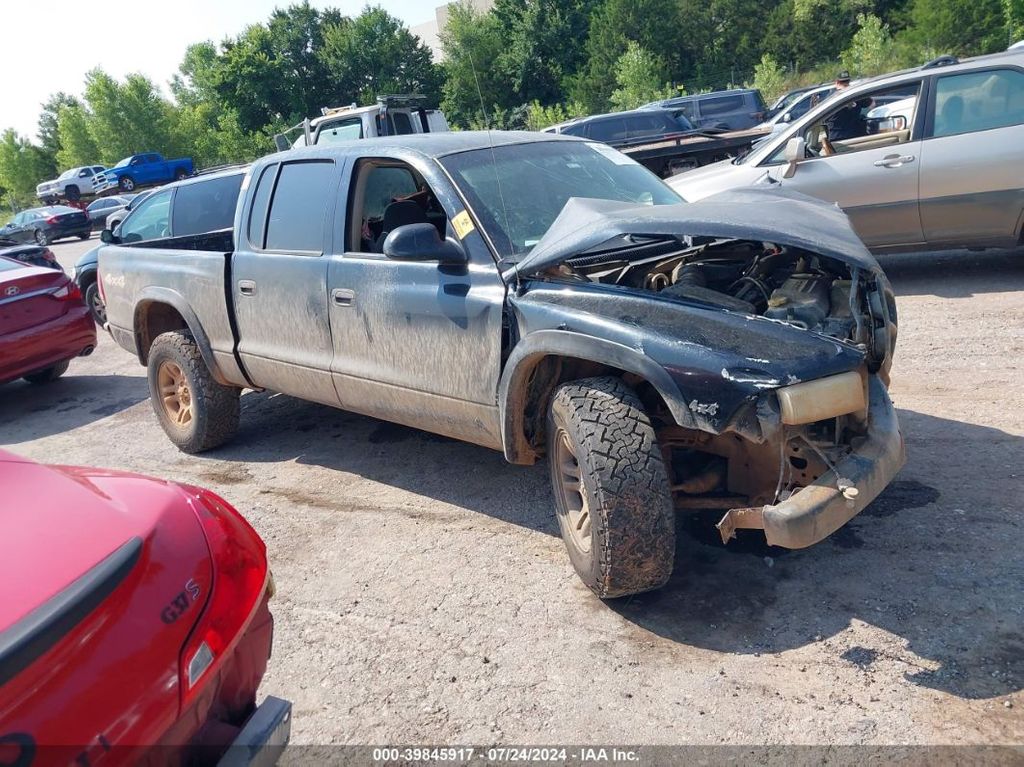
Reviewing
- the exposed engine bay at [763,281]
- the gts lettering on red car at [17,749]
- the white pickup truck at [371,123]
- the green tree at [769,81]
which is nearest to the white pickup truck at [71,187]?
the white pickup truck at [371,123]

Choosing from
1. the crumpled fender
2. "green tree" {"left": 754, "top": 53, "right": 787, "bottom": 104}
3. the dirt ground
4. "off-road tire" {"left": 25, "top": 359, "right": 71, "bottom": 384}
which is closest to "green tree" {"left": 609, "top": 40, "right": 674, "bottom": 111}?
"green tree" {"left": 754, "top": 53, "right": 787, "bottom": 104}

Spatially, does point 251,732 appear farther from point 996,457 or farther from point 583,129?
point 583,129

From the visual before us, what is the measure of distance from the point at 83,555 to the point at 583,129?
50.0ft

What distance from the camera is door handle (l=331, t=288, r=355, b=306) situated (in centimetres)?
444

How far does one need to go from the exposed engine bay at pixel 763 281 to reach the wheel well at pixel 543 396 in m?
0.40

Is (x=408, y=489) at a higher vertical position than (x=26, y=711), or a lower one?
lower

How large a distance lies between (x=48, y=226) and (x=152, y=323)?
81.8ft

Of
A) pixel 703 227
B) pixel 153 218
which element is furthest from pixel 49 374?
pixel 703 227

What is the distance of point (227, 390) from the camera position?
577 centimetres

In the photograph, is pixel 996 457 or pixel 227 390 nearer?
pixel 996 457

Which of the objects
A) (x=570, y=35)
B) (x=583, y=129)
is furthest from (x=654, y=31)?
(x=583, y=129)

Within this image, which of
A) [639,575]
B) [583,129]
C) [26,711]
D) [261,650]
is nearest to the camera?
[26,711]

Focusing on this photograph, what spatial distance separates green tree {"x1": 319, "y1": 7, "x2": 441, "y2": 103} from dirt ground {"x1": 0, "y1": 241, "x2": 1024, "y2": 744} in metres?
50.0

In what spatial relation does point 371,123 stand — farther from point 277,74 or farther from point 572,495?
point 277,74
